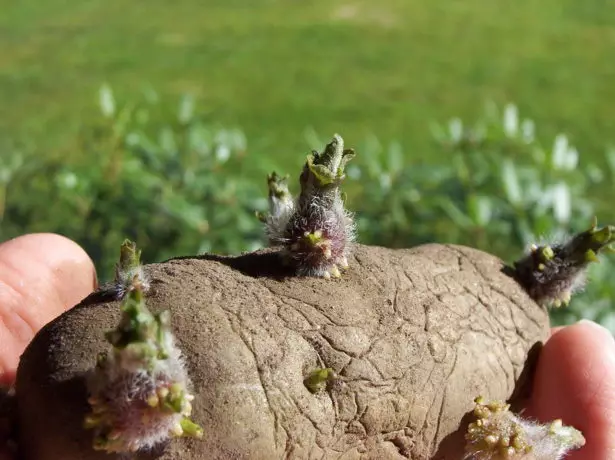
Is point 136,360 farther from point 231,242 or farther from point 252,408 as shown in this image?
point 231,242

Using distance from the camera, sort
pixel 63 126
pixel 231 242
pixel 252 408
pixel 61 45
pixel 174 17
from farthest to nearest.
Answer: pixel 174 17 < pixel 61 45 < pixel 63 126 < pixel 231 242 < pixel 252 408

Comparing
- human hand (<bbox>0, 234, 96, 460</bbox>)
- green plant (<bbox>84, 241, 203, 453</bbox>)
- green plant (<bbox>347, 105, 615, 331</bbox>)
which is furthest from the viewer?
green plant (<bbox>347, 105, 615, 331</bbox>)

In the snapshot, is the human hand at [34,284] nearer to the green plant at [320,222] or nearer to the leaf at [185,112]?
the green plant at [320,222]

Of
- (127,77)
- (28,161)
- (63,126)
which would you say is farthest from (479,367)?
(127,77)

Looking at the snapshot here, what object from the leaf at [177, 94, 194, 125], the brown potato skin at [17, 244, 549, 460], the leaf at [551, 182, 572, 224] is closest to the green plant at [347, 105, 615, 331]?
the leaf at [551, 182, 572, 224]

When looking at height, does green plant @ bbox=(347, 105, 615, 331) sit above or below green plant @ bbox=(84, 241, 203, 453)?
below

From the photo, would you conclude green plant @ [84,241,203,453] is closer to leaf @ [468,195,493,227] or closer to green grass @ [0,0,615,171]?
leaf @ [468,195,493,227]


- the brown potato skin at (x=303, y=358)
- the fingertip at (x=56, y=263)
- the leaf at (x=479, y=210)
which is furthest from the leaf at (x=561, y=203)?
the fingertip at (x=56, y=263)
